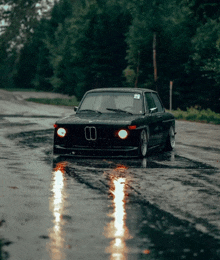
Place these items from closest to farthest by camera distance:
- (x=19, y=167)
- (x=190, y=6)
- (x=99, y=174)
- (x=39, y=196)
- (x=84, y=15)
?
(x=39, y=196)
(x=99, y=174)
(x=19, y=167)
(x=190, y=6)
(x=84, y=15)

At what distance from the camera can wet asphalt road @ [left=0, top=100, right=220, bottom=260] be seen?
5906 millimetres

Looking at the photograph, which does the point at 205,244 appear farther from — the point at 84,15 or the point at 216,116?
the point at 84,15

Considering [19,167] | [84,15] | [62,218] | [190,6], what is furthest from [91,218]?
[84,15]

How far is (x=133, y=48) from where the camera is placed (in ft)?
218

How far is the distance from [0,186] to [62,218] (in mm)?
2848

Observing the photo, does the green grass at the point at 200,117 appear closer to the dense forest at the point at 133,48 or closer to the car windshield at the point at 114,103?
the dense forest at the point at 133,48

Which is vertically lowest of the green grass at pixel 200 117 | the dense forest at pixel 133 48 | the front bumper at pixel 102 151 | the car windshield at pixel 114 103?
the green grass at pixel 200 117

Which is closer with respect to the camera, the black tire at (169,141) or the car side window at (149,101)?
the car side window at (149,101)

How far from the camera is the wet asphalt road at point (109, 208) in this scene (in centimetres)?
591

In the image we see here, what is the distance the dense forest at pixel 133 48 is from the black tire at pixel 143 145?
24297 millimetres

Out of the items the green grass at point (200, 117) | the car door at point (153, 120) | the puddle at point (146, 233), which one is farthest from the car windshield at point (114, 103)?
the green grass at point (200, 117)

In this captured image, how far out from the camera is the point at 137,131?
13523mm

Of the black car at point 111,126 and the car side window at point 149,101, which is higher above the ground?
the car side window at point 149,101

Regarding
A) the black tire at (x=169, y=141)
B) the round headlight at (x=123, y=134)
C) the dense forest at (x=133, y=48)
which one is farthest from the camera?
the dense forest at (x=133, y=48)
